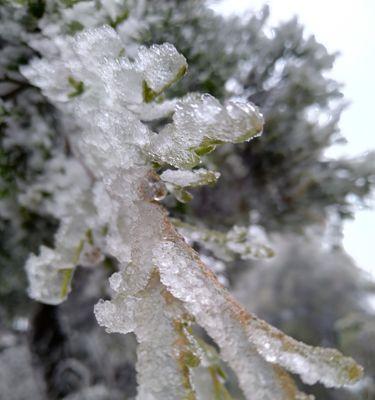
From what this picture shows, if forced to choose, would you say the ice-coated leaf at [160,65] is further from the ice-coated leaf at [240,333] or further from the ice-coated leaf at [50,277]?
the ice-coated leaf at [50,277]

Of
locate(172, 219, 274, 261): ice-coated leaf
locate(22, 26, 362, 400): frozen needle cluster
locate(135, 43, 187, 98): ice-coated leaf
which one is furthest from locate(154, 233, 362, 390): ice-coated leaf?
locate(172, 219, 274, 261): ice-coated leaf

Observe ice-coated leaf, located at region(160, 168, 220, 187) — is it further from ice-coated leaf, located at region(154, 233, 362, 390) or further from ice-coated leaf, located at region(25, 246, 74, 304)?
ice-coated leaf, located at region(25, 246, 74, 304)

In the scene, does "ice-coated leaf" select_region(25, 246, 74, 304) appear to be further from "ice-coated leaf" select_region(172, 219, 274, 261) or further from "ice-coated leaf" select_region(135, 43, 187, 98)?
"ice-coated leaf" select_region(135, 43, 187, 98)

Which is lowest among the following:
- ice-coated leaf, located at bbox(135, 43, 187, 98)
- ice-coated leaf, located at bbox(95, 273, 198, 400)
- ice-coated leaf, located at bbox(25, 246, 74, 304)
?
ice-coated leaf, located at bbox(25, 246, 74, 304)

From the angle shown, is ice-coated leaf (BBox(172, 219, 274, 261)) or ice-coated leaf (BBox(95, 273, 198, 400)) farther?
ice-coated leaf (BBox(172, 219, 274, 261))

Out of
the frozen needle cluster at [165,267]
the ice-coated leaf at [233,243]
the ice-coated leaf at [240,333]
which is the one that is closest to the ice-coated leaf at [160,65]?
the frozen needle cluster at [165,267]

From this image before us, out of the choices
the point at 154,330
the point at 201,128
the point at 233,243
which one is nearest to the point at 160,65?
the point at 201,128

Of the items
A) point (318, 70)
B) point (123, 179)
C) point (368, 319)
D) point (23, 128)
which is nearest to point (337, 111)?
point (318, 70)

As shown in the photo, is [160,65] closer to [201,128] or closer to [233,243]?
[201,128]

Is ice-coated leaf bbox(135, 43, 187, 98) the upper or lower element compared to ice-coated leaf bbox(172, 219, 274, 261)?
upper

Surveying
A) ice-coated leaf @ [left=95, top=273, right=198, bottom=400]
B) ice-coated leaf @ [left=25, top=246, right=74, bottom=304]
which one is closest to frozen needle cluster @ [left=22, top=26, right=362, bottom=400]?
ice-coated leaf @ [left=95, top=273, right=198, bottom=400]

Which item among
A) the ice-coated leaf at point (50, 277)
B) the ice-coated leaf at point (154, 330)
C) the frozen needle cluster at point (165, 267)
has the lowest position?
the ice-coated leaf at point (50, 277)
